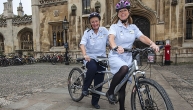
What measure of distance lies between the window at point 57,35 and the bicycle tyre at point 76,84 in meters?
12.7

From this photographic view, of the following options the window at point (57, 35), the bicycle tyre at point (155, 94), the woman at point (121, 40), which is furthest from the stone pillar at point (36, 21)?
the bicycle tyre at point (155, 94)

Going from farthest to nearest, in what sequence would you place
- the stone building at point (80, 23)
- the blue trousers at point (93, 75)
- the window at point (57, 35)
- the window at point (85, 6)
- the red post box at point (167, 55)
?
the window at point (57, 35)
the window at point (85, 6)
the stone building at point (80, 23)
the red post box at point (167, 55)
the blue trousers at point (93, 75)

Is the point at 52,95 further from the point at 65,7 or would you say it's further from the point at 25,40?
the point at 25,40

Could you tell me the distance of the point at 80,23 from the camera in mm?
14523

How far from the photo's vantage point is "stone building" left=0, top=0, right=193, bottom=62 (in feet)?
37.9

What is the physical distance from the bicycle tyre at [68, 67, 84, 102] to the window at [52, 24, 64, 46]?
1273 cm

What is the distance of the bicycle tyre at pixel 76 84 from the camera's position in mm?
3602

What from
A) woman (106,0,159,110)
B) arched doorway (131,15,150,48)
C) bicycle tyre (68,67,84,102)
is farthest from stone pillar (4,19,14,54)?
woman (106,0,159,110)

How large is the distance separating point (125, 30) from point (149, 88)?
0.97 metres

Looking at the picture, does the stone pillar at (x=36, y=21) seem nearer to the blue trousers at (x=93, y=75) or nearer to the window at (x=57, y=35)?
the window at (x=57, y=35)

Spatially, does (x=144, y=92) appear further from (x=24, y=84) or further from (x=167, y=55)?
(x=167, y=55)

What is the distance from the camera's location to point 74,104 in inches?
138

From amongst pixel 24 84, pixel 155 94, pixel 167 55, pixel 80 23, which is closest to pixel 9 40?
pixel 80 23

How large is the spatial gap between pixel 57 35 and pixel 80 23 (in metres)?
3.23
